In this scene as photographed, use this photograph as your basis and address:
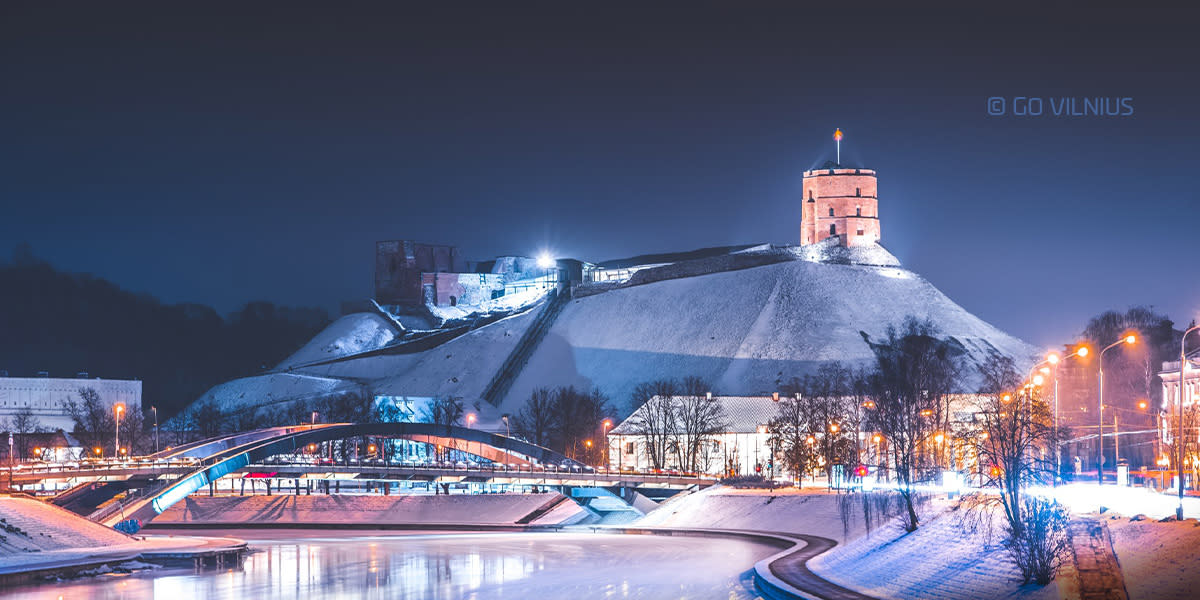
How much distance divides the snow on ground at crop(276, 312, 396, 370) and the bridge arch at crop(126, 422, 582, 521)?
3235 inches

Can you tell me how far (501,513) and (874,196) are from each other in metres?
78.7

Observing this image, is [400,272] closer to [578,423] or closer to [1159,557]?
[578,423]

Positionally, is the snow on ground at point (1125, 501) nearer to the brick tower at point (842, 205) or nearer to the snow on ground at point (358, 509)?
the snow on ground at point (358, 509)

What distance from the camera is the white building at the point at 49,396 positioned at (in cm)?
12131

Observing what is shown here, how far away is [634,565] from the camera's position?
54156 millimetres

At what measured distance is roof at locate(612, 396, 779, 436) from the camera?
10062 cm

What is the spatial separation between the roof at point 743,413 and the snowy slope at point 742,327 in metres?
17.1

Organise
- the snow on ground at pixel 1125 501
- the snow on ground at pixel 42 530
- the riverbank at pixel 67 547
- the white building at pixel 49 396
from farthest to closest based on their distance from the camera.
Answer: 1. the white building at pixel 49 396
2. the snow on ground at pixel 42 530
3. the riverbank at pixel 67 547
4. the snow on ground at pixel 1125 501

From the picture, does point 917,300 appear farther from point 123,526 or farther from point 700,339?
point 123,526

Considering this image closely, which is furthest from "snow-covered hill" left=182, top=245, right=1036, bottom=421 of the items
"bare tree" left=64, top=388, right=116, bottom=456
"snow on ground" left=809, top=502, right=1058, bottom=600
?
"snow on ground" left=809, top=502, right=1058, bottom=600

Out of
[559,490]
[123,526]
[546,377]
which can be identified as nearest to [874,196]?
[546,377]

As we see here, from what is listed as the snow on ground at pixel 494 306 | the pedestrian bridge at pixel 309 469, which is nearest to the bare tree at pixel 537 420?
the pedestrian bridge at pixel 309 469

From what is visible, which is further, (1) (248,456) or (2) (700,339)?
(2) (700,339)

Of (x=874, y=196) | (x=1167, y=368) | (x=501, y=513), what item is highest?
(x=874, y=196)
